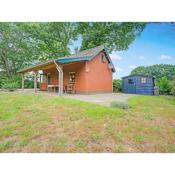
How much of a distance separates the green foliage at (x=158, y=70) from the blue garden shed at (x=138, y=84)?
0.25 meters

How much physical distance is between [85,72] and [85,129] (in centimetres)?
350

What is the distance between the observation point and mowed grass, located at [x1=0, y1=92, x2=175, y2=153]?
94.5 inches

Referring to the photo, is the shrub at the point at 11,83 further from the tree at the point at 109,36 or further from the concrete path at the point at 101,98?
the tree at the point at 109,36

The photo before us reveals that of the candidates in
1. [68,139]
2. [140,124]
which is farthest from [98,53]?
[68,139]

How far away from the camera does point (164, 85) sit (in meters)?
5.36

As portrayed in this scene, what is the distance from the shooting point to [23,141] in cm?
244

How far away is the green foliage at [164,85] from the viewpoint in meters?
5.18

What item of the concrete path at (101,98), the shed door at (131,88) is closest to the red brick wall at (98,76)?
the concrete path at (101,98)

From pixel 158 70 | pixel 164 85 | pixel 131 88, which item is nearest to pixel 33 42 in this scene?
pixel 158 70
